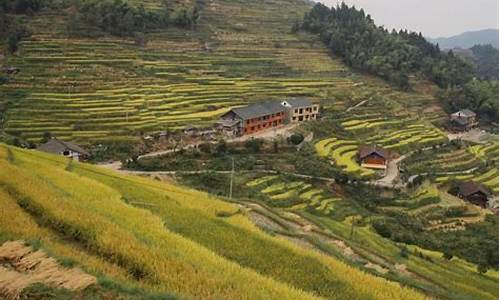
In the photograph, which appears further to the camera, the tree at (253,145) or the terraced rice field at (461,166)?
the terraced rice field at (461,166)

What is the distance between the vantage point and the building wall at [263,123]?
144 ft

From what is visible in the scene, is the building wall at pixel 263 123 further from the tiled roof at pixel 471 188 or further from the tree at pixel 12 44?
the tree at pixel 12 44

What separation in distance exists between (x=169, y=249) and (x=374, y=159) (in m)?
31.5

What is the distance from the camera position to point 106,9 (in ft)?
191

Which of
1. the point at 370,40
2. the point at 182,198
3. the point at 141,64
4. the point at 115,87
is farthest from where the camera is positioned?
the point at 370,40

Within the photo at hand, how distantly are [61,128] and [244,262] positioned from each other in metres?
30.7

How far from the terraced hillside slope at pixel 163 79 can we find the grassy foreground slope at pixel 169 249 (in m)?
25.3

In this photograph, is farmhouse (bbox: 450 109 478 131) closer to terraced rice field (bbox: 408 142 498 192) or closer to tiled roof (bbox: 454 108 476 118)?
tiled roof (bbox: 454 108 476 118)

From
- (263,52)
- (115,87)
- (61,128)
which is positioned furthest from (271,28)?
(61,128)

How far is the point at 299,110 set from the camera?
1921 inches

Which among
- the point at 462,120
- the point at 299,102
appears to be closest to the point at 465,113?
the point at 462,120

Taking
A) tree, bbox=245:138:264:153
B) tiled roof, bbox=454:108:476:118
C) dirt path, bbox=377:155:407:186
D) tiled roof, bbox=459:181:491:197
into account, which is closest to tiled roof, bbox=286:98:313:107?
tree, bbox=245:138:264:153

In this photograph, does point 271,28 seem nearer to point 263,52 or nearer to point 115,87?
point 263,52

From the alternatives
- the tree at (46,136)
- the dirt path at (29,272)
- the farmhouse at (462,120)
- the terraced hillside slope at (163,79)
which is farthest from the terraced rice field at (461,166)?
the dirt path at (29,272)
